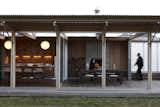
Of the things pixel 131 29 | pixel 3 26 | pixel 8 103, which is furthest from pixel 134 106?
pixel 3 26

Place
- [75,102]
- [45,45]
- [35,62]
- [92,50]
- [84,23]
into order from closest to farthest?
1. [75,102]
2. [84,23]
3. [45,45]
4. [35,62]
5. [92,50]

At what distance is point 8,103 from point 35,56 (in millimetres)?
7565

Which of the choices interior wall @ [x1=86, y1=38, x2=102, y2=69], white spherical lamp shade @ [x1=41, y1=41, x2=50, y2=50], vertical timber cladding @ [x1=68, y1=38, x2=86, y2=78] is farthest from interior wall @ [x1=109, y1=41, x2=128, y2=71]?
white spherical lamp shade @ [x1=41, y1=41, x2=50, y2=50]

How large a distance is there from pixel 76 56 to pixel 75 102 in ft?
33.6

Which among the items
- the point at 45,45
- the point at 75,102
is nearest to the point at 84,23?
the point at 45,45

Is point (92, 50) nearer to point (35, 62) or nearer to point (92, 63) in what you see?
point (92, 63)

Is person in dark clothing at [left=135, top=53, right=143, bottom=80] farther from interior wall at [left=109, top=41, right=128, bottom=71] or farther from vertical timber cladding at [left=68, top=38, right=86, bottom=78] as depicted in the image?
vertical timber cladding at [left=68, top=38, right=86, bottom=78]

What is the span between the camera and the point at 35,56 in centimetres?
2138

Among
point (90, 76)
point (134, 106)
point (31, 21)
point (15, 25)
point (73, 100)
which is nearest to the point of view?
point (134, 106)

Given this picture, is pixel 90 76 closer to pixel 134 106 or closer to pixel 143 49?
pixel 143 49

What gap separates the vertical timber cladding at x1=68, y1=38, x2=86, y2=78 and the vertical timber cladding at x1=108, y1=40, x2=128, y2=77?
1654mm

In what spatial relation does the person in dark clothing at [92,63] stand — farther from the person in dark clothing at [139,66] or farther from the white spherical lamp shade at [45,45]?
the white spherical lamp shade at [45,45]

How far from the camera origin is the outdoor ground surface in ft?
44.9

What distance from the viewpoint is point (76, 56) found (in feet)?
80.1
